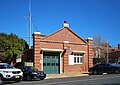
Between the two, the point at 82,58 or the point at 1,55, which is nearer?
the point at 1,55

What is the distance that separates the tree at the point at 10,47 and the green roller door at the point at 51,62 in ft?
11.3

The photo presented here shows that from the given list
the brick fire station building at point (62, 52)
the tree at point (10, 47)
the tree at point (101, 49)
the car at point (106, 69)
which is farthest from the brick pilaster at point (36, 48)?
the tree at point (101, 49)

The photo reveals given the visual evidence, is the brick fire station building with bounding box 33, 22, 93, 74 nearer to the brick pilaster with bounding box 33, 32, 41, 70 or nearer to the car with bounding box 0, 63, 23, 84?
the brick pilaster with bounding box 33, 32, 41, 70

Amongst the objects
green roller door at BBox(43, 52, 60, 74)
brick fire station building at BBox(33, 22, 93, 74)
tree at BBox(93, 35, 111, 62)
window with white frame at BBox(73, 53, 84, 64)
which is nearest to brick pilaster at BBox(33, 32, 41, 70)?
brick fire station building at BBox(33, 22, 93, 74)

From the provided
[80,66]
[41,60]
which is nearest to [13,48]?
[41,60]

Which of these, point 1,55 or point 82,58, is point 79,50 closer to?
point 82,58

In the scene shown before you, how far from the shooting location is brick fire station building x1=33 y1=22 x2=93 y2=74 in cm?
3469

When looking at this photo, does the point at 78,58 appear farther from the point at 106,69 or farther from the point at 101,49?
the point at 101,49

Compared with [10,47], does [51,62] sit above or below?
below

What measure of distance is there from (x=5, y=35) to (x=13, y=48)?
236 cm

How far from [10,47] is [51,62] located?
6.20 metres

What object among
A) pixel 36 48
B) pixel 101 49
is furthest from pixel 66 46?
pixel 101 49

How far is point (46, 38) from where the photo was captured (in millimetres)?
35719

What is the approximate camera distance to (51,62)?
36.2 meters
